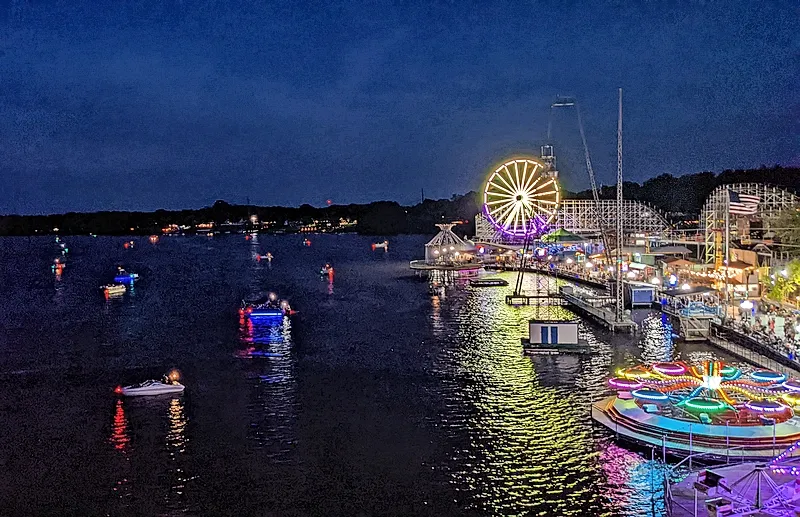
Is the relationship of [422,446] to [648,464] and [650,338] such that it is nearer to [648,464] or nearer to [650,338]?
[648,464]

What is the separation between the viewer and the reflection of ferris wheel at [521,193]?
220 ft

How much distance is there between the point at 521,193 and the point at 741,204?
21.3 metres

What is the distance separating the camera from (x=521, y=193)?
221 feet

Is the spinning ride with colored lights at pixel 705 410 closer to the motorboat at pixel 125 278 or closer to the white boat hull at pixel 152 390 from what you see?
the white boat hull at pixel 152 390

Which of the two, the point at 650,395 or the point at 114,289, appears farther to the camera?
the point at 114,289

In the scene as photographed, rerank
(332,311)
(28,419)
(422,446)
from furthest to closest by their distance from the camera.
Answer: (332,311), (28,419), (422,446)

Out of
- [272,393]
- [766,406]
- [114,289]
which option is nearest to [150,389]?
[272,393]

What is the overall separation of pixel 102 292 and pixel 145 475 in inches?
2396

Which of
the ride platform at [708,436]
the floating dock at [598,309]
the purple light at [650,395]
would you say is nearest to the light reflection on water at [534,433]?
the ride platform at [708,436]

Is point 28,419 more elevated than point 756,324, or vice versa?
point 756,324

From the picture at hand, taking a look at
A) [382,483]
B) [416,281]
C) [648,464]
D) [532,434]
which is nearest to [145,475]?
[382,483]

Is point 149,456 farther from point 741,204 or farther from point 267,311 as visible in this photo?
point 741,204

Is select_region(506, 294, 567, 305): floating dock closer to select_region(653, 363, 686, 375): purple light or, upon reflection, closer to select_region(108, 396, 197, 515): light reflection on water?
select_region(653, 363, 686, 375): purple light

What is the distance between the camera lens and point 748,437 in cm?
2189
